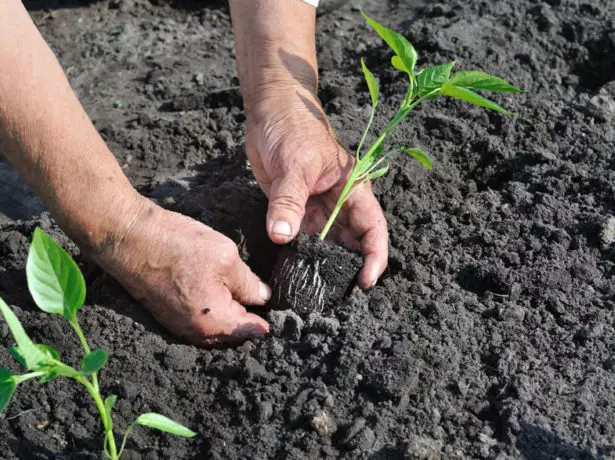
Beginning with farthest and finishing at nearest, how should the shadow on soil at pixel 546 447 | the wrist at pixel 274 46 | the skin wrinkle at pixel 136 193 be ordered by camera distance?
the wrist at pixel 274 46
the skin wrinkle at pixel 136 193
the shadow on soil at pixel 546 447

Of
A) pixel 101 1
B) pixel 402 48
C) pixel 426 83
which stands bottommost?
pixel 101 1

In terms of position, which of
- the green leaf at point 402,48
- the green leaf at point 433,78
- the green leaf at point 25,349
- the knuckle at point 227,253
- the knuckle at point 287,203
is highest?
the green leaf at point 402,48

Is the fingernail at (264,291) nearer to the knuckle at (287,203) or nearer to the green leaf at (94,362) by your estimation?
the knuckle at (287,203)

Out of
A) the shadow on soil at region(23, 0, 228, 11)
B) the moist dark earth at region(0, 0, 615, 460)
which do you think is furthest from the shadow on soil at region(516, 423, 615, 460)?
the shadow on soil at region(23, 0, 228, 11)

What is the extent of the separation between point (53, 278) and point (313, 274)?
0.95 meters

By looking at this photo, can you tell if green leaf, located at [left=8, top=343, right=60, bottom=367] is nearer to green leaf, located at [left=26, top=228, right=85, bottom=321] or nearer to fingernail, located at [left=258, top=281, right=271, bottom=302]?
green leaf, located at [left=26, top=228, right=85, bottom=321]

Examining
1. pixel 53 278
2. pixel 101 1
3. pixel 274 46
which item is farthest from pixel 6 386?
pixel 101 1

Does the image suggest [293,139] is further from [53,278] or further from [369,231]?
[53,278]

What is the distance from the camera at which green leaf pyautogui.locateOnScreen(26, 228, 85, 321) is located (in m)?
1.52

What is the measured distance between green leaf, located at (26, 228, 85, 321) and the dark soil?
862 millimetres

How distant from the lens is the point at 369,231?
240 cm

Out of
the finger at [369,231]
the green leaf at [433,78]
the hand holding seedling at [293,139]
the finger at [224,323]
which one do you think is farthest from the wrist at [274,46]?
the finger at [224,323]

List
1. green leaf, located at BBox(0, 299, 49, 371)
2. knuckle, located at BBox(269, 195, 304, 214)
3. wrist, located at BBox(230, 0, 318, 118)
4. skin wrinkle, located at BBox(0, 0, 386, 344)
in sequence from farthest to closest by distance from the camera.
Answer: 1. wrist, located at BBox(230, 0, 318, 118)
2. knuckle, located at BBox(269, 195, 304, 214)
3. skin wrinkle, located at BBox(0, 0, 386, 344)
4. green leaf, located at BBox(0, 299, 49, 371)

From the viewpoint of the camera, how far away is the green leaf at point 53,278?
5.00ft
